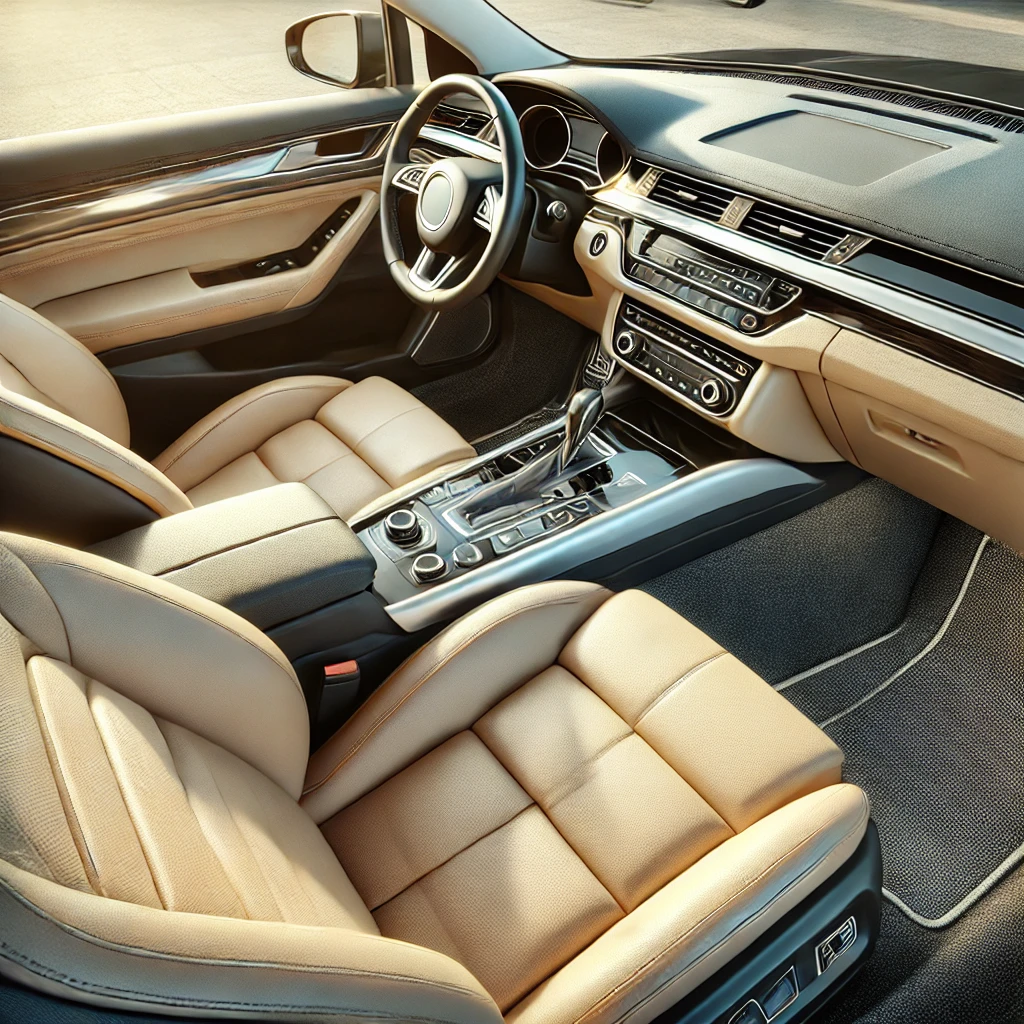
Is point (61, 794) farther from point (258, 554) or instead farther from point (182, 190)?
point (182, 190)

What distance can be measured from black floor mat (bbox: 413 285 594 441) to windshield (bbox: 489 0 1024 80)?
2.25m

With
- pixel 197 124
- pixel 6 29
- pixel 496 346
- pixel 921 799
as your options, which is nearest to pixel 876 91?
pixel 496 346

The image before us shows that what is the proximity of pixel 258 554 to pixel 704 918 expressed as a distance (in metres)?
0.66

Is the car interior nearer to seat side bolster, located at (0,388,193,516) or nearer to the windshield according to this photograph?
seat side bolster, located at (0,388,193,516)

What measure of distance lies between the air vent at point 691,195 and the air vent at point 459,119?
511mm

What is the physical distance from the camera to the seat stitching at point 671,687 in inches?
46.3

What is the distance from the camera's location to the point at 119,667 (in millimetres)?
854

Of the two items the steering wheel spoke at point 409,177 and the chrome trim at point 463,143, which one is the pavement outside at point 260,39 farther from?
the steering wheel spoke at point 409,177

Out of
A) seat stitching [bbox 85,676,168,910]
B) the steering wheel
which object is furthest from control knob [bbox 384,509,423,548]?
seat stitching [bbox 85,676,168,910]

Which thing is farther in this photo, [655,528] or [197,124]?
[197,124]

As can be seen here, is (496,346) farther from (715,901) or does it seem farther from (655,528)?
(715,901)

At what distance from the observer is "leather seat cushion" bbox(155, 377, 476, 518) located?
5.65 feet

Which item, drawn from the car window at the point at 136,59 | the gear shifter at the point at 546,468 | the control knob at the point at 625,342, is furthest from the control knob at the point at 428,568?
the car window at the point at 136,59

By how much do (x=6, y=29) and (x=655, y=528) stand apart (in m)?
6.62
